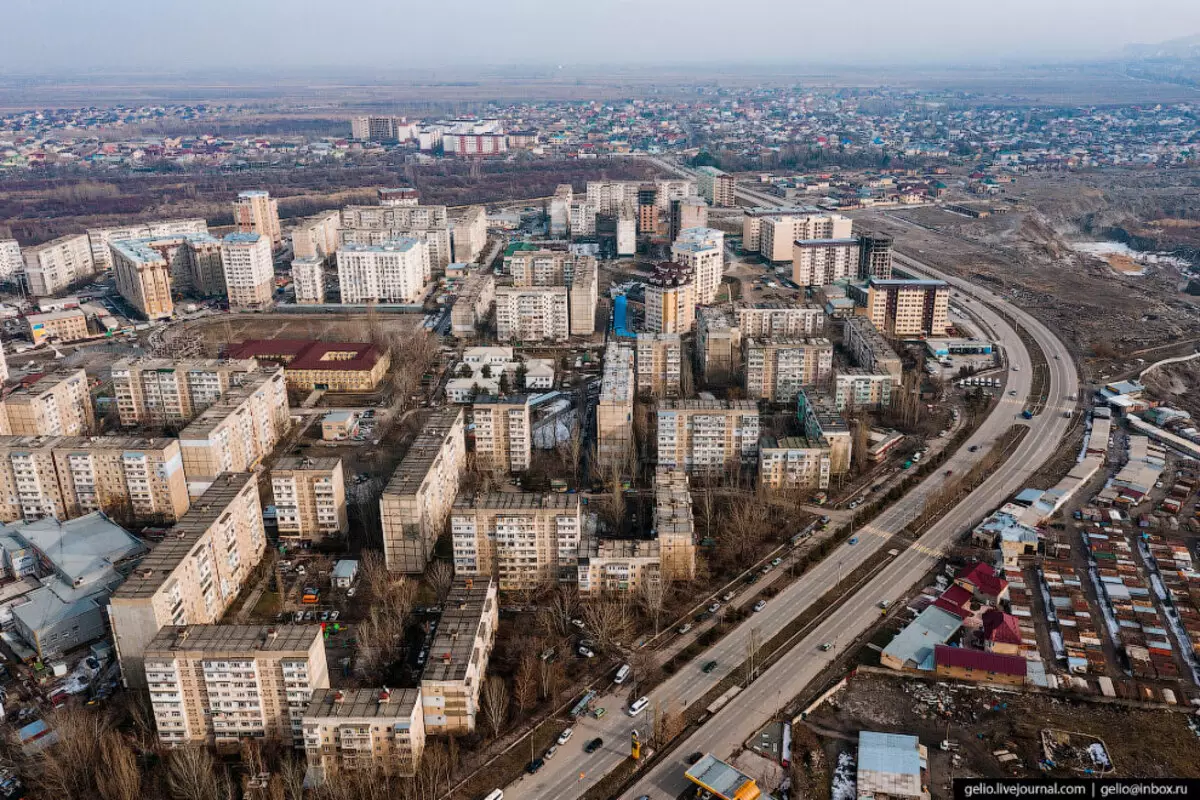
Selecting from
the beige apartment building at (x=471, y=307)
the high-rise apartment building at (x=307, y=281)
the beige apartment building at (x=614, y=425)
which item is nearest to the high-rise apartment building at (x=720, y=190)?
the beige apartment building at (x=471, y=307)

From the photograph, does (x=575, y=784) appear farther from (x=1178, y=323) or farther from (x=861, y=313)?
(x=1178, y=323)

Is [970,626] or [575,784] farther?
[970,626]

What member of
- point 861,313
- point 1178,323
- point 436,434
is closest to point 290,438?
point 436,434

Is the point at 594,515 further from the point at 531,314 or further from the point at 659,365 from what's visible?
the point at 531,314

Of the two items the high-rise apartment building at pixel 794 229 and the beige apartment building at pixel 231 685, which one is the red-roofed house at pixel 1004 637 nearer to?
the beige apartment building at pixel 231 685

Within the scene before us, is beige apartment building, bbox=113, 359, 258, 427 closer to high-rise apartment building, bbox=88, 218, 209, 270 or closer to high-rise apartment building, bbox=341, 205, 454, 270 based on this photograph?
high-rise apartment building, bbox=341, 205, 454, 270

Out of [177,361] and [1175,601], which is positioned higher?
[177,361]
